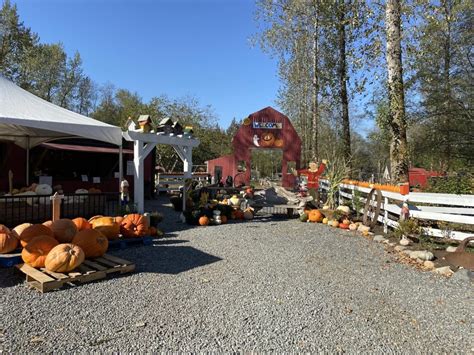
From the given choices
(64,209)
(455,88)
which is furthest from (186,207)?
(455,88)

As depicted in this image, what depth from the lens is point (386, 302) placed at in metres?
4.16

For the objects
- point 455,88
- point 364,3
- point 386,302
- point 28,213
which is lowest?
point 386,302

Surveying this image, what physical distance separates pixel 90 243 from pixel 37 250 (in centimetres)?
72

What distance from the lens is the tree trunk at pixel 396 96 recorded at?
8930 mm

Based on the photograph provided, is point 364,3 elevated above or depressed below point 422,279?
above

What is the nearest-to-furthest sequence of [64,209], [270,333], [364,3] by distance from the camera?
[270,333]
[64,209]
[364,3]

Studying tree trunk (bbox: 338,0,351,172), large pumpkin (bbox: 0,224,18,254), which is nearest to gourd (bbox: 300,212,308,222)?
tree trunk (bbox: 338,0,351,172)

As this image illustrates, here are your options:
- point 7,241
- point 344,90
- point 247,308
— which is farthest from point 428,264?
point 344,90

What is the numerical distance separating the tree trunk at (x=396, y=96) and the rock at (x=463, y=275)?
14.3ft

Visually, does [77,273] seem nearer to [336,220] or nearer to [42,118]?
[42,118]

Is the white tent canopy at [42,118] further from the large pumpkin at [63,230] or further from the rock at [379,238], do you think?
the rock at [379,238]

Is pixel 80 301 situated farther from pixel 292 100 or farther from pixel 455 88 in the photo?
pixel 292 100

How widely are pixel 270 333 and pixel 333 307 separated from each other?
1012 millimetres

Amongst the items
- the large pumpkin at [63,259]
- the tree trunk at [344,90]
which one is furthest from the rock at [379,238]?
the tree trunk at [344,90]
